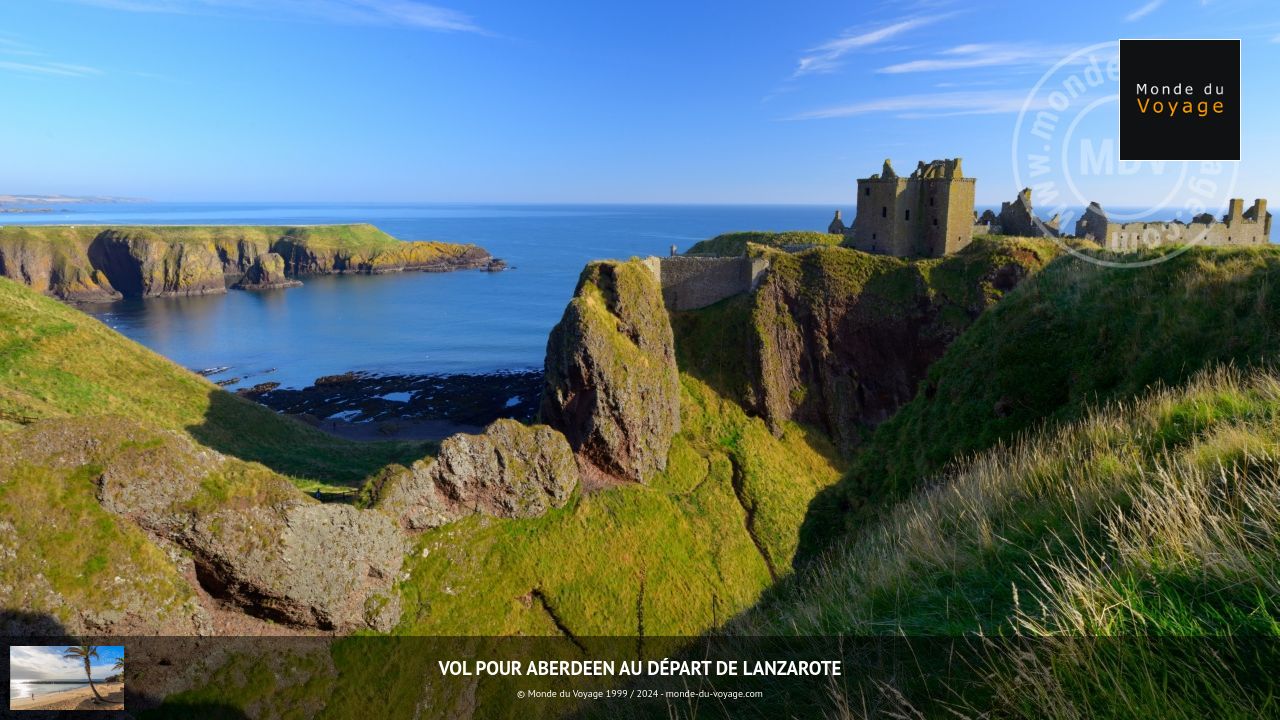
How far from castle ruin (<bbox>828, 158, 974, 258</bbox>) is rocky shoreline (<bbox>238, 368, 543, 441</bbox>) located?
36.8 meters

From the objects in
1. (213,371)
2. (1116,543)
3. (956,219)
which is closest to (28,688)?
(1116,543)

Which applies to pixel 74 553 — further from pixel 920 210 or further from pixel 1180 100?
pixel 920 210

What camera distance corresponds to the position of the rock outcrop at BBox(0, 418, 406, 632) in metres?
14.9

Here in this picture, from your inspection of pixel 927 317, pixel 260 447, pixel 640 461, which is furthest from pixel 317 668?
pixel 927 317

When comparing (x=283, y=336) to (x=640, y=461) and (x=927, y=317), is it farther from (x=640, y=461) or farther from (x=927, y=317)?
(x=927, y=317)

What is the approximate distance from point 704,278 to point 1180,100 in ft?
115

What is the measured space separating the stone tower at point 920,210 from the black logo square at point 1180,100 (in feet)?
112

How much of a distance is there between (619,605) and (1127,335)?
816 inches

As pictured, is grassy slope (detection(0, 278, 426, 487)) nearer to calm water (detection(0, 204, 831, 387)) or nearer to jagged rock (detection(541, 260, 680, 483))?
jagged rock (detection(541, 260, 680, 483))

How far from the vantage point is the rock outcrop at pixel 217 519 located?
14859mm

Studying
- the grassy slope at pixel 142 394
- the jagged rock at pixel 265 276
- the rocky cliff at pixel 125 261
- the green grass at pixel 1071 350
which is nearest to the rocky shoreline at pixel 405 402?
the grassy slope at pixel 142 394

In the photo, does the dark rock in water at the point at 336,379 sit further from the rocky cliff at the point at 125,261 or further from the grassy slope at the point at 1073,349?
the rocky cliff at the point at 125,261

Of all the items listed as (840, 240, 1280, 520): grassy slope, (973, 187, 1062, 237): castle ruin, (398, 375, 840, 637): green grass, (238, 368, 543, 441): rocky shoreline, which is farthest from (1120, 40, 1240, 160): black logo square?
(238, 368, 543, 441): rocky shoreline

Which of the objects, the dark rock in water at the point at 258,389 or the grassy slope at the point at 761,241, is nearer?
the grassy slope at the point at 761,241
